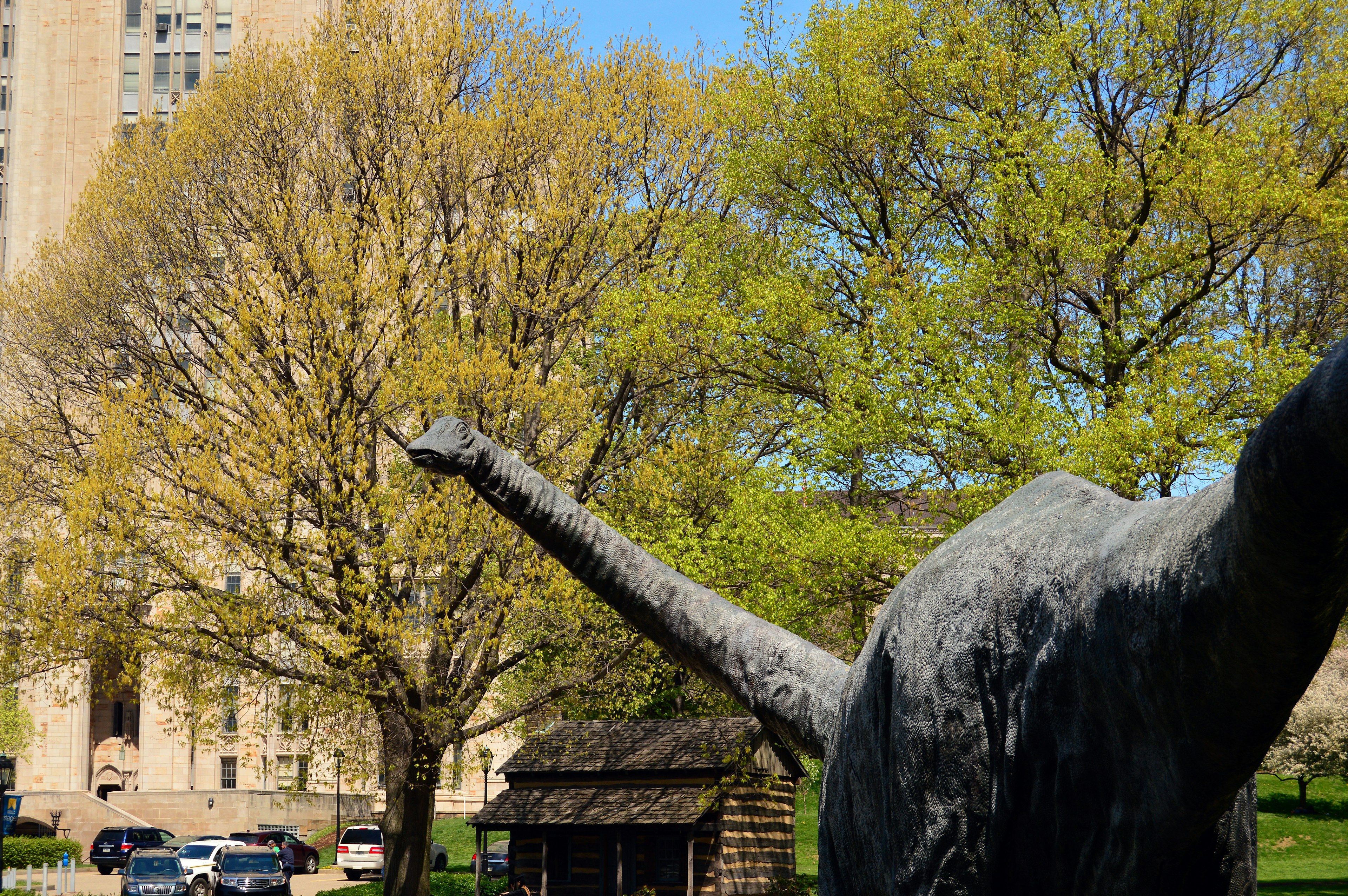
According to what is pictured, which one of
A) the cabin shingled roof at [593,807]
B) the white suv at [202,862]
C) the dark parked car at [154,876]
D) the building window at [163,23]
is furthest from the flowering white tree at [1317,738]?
the building window at [163,23]

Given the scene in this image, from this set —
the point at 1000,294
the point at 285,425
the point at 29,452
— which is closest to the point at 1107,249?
the point at 1000,294

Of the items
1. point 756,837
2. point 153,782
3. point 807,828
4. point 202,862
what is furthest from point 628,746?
point 153,782

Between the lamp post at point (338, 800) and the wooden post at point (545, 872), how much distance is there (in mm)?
4604

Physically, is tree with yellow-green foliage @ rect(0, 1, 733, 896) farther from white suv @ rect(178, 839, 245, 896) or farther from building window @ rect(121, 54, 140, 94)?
building window @ rect(121, 54, 140, 94)

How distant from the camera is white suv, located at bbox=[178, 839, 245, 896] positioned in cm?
2978

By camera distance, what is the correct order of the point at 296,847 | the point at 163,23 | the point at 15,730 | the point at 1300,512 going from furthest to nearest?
the point at 163,23 → the point at 15,730 → the point at 296,847 → the point at 1300,512

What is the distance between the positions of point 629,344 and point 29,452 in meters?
9.94

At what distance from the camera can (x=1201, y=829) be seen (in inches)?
96.7

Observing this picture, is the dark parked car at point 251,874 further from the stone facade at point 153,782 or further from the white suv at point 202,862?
the stone facade at point 153,782

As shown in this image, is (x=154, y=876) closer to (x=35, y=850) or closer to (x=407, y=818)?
(x=407, y=818)

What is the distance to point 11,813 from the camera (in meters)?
43.7

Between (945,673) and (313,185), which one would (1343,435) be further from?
(313,185)

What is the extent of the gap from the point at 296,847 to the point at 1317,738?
3421 centimetres

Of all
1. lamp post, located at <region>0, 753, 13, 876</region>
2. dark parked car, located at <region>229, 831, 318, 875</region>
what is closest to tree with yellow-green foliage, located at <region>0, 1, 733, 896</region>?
lamp post, located at <region>0, 753, 13, 876</region>
